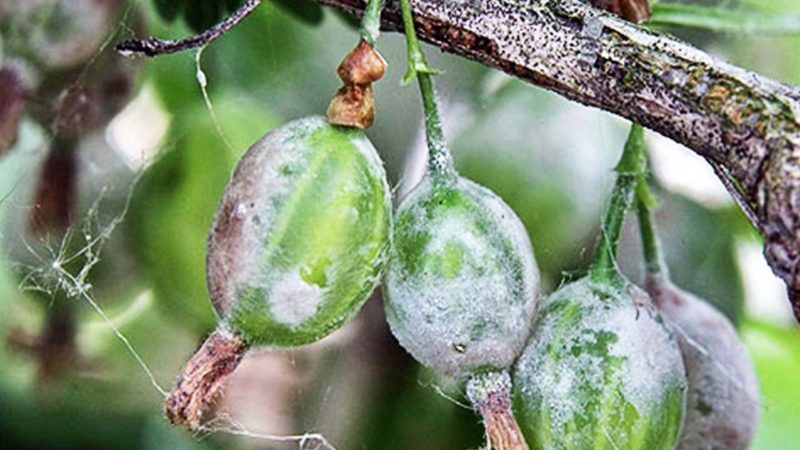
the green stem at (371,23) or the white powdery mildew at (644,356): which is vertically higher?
the green stem at (371,23)

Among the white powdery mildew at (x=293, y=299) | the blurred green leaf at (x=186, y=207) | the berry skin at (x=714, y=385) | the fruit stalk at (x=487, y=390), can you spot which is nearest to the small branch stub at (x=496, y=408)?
the fruit stalk at (x=487, y=390)

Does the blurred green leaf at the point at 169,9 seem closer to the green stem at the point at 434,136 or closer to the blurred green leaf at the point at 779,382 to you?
the green stem at the point at 434,136

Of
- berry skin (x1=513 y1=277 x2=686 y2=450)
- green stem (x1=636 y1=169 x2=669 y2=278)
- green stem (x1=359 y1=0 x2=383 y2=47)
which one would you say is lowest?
green stem (x1=636 y1=169 x2=669 y2=278)

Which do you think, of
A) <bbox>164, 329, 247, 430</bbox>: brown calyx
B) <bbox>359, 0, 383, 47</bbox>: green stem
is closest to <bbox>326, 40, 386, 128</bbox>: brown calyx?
<bbox>359, 0, 383, 47</bbox>: green stem

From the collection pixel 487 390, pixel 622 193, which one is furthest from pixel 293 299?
pixel 622 193

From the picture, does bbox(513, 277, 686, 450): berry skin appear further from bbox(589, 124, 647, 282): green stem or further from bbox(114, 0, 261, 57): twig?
bbox(114, 0, 261, 57): twig

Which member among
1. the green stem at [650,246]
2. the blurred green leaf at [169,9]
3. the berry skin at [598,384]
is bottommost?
the green stem at [650,246]
